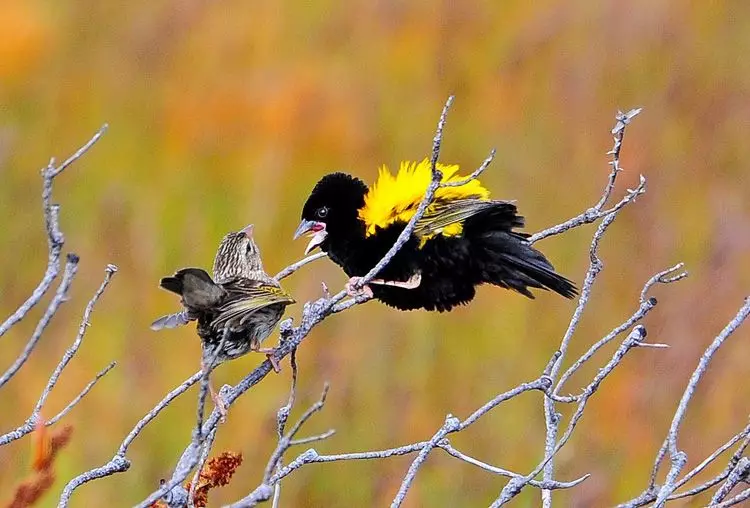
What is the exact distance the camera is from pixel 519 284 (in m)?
4.48

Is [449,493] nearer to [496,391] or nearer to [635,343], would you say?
[496,391]

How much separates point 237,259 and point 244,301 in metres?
0.70

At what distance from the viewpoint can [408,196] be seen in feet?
14.8

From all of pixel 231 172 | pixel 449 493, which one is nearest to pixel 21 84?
pixel 231 172

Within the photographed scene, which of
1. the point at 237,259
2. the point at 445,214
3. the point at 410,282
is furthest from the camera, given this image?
the point at 410,282

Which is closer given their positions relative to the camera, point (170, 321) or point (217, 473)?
point (217, 473)

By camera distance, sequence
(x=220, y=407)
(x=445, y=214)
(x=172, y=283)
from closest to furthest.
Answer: (x=220, y=407), (x=172, y=283), (x=445, y=214)

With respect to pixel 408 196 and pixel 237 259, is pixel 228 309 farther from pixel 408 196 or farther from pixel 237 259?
pixel 408 196

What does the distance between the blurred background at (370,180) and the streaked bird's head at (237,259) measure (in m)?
1.62

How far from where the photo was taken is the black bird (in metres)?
4.42

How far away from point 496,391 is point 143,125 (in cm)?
308

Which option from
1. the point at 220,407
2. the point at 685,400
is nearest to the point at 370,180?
the point at 220,407

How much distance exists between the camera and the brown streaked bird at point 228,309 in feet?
11.1

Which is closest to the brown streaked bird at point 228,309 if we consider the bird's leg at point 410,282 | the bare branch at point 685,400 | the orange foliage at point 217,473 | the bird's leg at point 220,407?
the bird's leg at point 220,407
